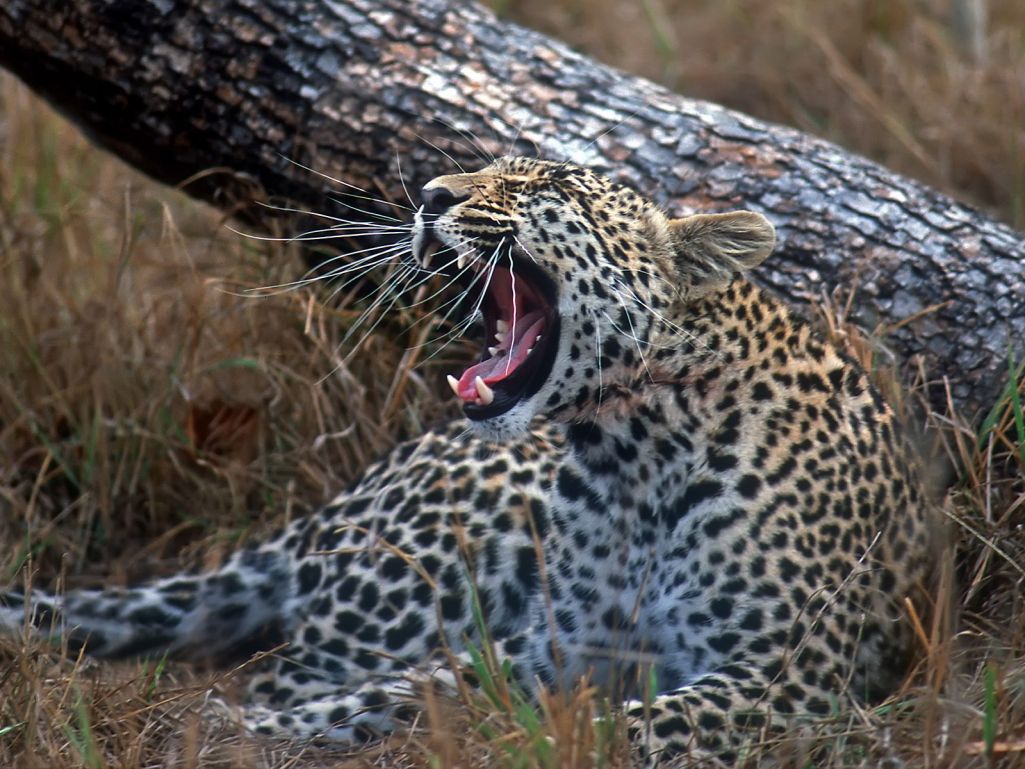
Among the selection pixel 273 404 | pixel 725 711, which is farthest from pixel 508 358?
pixel 273 404

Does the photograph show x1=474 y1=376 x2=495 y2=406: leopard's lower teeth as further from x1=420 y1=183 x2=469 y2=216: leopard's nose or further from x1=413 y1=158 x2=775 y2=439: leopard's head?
x1=420 y1=183 x2=469 y2=216: leopard's nose

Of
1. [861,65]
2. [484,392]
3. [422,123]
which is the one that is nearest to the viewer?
[484,392]

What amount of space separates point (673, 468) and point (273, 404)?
1.86 m

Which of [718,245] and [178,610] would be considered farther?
[178,610]

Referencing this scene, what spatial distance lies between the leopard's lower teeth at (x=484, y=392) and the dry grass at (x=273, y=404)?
85 centimetres

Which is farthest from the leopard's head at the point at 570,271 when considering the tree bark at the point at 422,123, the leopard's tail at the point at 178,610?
the leopard's tail at the point at 178,610

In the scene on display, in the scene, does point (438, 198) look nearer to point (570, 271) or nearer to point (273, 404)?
point (570, 271)

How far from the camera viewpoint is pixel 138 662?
4742 millimetres

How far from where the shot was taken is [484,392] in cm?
404

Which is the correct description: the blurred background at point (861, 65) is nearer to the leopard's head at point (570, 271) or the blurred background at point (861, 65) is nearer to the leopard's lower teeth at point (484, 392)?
the leopard's head at point (570, 271)

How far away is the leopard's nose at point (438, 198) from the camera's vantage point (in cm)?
413

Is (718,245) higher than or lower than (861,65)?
lower

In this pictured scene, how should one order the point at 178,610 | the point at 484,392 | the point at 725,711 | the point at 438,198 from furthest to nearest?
the point at 178,610 → the point at 438,198 → the point at 484,392 → the point at 725,711

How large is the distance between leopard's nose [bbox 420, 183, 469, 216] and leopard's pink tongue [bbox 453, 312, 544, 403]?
15.7 inches
